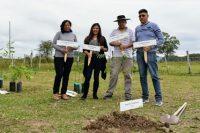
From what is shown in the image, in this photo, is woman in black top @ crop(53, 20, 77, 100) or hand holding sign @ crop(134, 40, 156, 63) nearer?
hand holding sign @ crop(134, 40, 156, 63)

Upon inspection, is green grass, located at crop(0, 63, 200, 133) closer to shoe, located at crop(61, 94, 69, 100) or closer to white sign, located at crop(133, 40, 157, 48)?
shoe, located at crop(61, 94, 69, 100)

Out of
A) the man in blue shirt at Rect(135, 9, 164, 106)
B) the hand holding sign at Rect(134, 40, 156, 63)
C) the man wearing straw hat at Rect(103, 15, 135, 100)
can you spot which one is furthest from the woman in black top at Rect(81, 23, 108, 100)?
the hand holding sign at Rect(134, 40, 156, 63)

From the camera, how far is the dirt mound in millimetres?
5684

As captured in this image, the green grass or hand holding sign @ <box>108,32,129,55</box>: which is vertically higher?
hand holding sign @ <box>108,32,129,55</box>

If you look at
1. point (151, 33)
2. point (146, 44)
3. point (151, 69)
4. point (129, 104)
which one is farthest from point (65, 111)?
point (151, 33)

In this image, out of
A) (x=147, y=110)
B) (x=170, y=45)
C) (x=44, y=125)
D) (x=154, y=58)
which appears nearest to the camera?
(x=44, y=125)

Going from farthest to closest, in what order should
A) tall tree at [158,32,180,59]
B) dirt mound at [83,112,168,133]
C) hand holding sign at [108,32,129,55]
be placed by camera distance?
1. tall tree at [158,32,180,59]
2. hand holding sign at [108,32,129,55]
3. dirt mound at [83,112,168,133]

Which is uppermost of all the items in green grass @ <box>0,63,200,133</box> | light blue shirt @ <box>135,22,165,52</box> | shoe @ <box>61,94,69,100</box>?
light blue shirt @ <box>135,22,165,52</box>

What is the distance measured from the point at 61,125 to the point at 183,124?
6.15 ft

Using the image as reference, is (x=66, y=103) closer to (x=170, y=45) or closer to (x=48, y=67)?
(x=48, y=67)

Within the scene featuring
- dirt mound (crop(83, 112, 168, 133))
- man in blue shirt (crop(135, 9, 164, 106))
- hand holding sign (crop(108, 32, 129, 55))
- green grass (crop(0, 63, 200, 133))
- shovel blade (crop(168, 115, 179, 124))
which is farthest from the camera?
hand holding sign (crop(108, 32, 129, 55))

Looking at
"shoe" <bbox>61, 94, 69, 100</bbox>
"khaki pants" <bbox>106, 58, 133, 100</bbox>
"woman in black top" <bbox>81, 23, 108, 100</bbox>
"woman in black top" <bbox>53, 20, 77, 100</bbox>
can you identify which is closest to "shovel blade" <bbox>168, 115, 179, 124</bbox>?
"khaki pants" <bbox>106, 58, 133, 100</bbox>

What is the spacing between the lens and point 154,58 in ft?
27.0

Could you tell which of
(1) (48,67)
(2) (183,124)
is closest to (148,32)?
(2) (183,124)
